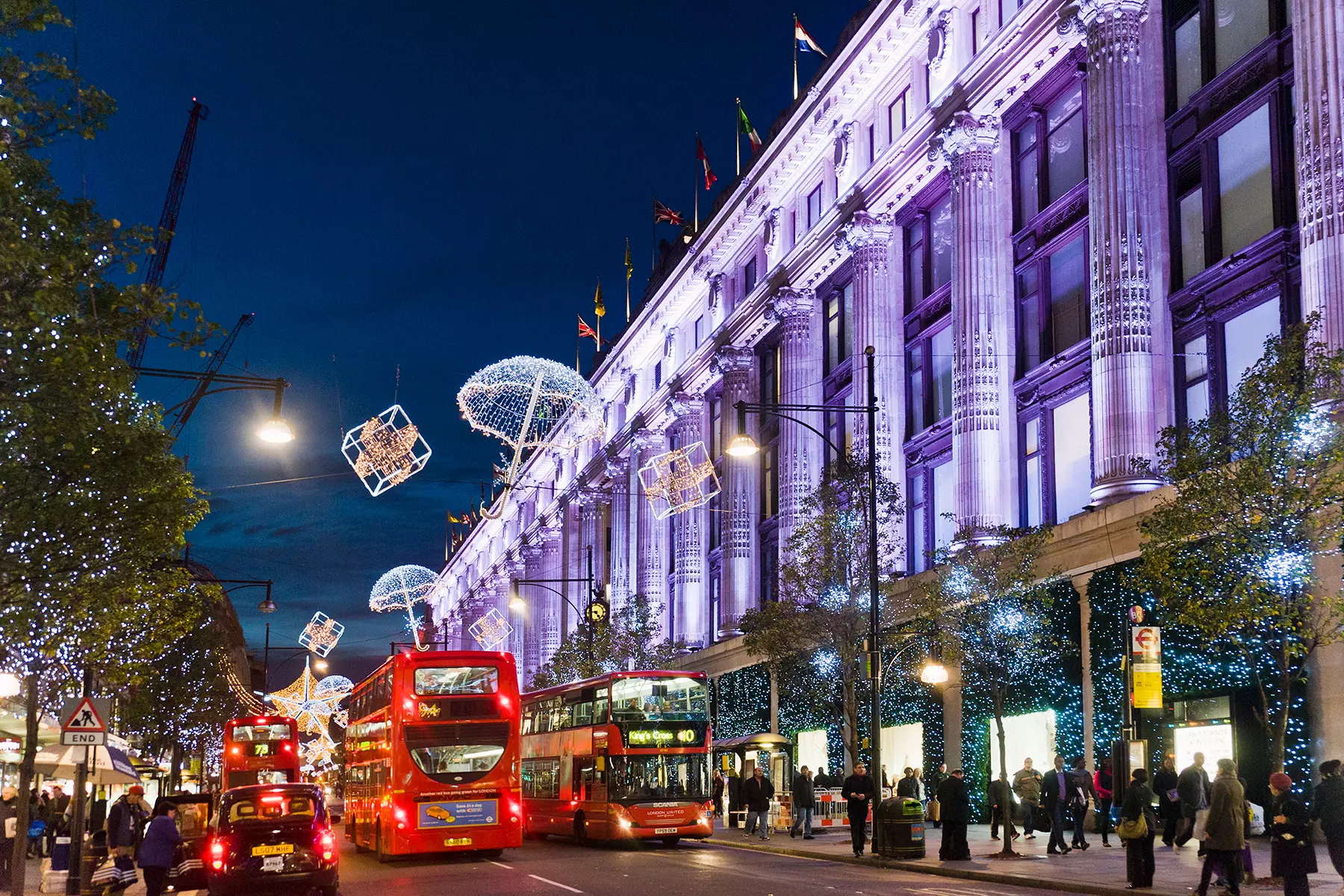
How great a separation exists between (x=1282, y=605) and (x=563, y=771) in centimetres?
2163

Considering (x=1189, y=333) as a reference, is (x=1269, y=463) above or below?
below

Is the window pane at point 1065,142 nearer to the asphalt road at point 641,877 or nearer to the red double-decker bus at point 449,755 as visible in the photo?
the asphalt road at point 641,877

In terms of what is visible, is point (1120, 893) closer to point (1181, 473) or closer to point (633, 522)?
point (1181, 473)

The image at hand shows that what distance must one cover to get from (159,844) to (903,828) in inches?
546

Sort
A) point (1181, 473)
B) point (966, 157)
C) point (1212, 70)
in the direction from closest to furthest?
point (1181, 473), point (1212, 70), point (966, 157)

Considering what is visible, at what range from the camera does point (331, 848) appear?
20953mm

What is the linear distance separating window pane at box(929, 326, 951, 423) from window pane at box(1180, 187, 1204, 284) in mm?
12749

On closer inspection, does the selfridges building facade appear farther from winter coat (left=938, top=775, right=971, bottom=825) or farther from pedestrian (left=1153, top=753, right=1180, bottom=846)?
winter coat (left=938, top=775, right=971, bottom=825)

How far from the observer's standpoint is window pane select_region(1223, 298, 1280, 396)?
2819 cm

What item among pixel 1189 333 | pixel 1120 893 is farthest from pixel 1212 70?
pixel 1120 893

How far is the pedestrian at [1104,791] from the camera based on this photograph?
29.7 m

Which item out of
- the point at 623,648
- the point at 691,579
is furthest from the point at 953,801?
the point at 691,579

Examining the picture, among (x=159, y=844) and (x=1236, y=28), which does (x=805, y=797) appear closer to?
(x=159, y=844)

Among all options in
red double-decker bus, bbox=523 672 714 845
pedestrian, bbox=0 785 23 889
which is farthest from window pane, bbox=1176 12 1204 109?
pedestrian, bbox=0 785 23 889
